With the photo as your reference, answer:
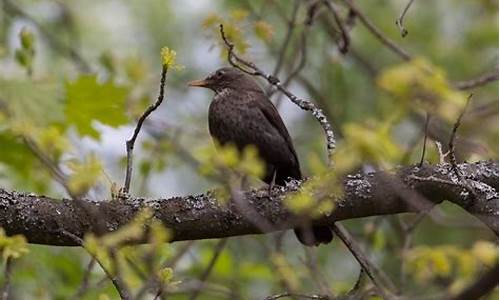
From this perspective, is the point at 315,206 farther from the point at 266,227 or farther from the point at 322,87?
the point at 322,87

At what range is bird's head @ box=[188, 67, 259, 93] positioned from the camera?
18.3 feet

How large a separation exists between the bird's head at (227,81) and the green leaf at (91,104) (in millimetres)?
587

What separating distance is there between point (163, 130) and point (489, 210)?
315cm

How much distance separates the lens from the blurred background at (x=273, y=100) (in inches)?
145

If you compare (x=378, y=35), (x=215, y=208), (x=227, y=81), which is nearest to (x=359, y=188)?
(x=215, y=208)

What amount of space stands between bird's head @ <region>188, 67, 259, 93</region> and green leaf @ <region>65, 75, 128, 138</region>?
587mm

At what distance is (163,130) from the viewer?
650 centimetres

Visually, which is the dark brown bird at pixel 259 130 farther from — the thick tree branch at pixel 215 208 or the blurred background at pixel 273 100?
the thick tree branch at pixel 215 208

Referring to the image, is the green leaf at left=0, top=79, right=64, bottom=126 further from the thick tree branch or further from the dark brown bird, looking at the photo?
the thick tree branch

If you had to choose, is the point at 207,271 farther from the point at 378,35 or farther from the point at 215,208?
the point at 378,35

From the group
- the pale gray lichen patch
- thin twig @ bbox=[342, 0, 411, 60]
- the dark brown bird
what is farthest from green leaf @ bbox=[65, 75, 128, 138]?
the pale gray lichen patch

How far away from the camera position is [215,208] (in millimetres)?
3844

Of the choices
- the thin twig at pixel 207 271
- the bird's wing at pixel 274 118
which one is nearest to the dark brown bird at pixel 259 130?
the bird's wing at pixel 274 118

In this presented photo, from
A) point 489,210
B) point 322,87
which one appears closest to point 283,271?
point 489,210
